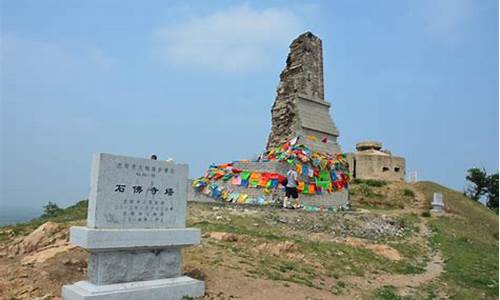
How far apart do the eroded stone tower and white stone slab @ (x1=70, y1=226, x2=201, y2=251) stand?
1522 cm

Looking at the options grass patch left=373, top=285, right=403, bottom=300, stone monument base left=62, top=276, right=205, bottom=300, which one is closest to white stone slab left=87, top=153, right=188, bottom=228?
stone monument base left=62, top=276, right=205, bottom=300

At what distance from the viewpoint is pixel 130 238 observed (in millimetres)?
5562

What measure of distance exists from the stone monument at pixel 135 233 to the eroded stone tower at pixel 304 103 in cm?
1521

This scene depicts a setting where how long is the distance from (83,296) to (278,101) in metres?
19.2

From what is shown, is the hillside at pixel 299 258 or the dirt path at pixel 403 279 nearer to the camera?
the hillside at pixel 299 258

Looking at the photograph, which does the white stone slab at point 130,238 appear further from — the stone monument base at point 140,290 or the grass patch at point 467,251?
the grass patch at point 467,251

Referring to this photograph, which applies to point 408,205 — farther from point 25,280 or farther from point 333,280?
point 25,280

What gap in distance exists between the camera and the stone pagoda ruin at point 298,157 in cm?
1778

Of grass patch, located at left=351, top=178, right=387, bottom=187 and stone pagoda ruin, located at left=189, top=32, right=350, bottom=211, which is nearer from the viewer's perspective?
stone pagoda ruin, located at left=189, top=32, right=350, bottom=211

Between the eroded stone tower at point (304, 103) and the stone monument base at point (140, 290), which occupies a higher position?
the eroded stone tower at point (304, 103)

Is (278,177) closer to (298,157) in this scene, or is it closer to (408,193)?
(298,157)

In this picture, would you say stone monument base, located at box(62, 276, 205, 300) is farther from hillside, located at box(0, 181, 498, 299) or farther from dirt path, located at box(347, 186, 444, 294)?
dirt path, located at box(347, 186, 444, 294)

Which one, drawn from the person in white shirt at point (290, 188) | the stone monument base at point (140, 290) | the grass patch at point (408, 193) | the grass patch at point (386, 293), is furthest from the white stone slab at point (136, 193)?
the grass patch at point (408, 193)

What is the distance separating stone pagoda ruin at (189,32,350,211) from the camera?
17781 millimetres
